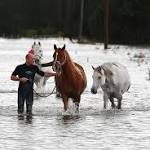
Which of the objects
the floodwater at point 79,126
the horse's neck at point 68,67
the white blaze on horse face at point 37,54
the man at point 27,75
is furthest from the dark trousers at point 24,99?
the white blaze on horse face at point 37,54

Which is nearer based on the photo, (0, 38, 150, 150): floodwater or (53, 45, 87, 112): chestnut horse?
(0, 38, 150, 150): floodwater

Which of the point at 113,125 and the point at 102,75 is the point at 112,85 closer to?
the point at 102,75

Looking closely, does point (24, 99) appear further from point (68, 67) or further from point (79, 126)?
point (79, 126)

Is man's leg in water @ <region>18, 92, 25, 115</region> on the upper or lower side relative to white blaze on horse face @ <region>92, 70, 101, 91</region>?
lower

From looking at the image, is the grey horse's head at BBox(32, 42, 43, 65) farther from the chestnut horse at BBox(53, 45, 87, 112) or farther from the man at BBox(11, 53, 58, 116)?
the man at BBox(11, 53, 58, 116)

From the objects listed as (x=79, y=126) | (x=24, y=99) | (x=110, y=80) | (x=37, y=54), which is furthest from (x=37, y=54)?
(x=79, y=126)

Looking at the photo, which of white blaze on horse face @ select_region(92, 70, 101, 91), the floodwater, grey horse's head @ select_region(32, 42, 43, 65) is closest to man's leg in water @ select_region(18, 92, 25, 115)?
the floodwater

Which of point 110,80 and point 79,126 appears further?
point 110,80

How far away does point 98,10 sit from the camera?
9762 centimetres

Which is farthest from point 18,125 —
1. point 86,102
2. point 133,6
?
point 133,6

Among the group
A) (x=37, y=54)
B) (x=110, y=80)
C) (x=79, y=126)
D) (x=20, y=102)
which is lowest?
(x=79, y=126)

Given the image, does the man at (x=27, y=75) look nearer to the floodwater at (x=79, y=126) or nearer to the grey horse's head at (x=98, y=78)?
the floodwater at (x=79, y=126)

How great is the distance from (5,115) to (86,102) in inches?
159

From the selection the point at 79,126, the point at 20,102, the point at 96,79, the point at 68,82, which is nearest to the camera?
the point at 79,126
